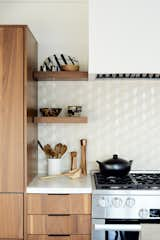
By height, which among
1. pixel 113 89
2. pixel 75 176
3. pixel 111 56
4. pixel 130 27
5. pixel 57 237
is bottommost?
pixel 57 237

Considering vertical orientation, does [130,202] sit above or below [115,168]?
below

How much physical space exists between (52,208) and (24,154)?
16.8 inches

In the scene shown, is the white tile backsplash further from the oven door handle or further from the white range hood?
the oven door handle

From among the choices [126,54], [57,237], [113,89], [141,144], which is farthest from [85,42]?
[57,237]

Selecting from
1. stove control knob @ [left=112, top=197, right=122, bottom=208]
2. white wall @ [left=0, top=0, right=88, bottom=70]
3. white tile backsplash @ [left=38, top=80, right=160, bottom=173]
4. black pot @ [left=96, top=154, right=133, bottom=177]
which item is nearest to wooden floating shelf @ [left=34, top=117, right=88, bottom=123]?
white tile backsplash @ [left=38, top=80, right=160, bottom=173]

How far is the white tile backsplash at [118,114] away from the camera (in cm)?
264

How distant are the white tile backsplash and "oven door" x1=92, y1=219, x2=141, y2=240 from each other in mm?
742

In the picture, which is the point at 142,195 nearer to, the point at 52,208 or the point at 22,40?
the point at 52,208

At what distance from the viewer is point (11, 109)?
2.09 m

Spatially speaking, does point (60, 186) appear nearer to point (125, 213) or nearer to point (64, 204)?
point (64, 204)

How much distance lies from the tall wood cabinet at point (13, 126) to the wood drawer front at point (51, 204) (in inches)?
4.7

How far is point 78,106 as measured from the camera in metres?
2.51

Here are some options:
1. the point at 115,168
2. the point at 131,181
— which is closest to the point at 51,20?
the point at 115,168

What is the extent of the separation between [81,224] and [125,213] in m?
0.32
